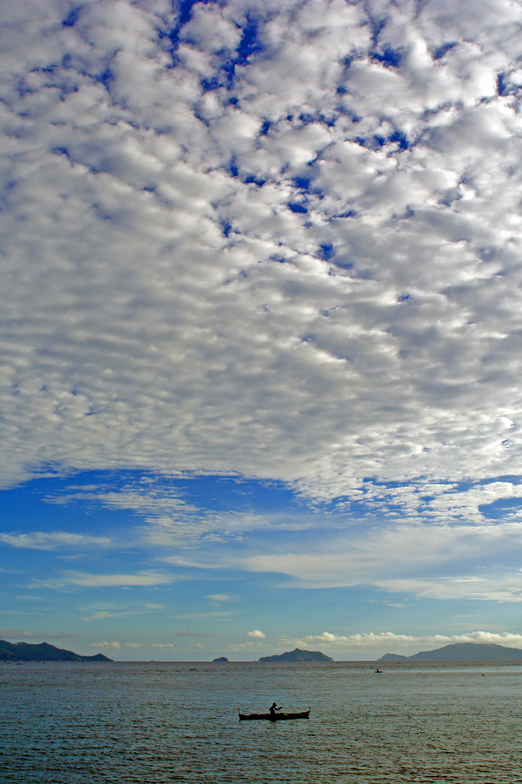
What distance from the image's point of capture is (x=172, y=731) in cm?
7788

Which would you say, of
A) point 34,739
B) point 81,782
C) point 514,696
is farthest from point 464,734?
point 514,696

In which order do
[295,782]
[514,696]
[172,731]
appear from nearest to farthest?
[295,782] < [172,731] < [514,696]

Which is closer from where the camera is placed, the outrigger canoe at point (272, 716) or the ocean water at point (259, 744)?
the ocean water at point (259, 744)

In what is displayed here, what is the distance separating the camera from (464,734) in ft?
242

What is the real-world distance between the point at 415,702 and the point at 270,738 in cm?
5937

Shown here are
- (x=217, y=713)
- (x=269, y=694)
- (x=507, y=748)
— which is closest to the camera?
(x=507, y=748)

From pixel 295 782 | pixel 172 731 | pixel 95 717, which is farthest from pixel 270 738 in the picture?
pixel 95 717

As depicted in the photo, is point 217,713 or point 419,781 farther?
point 217,713

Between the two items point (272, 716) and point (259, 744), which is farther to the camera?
point (272, 716)

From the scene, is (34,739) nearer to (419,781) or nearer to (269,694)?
(419,781)

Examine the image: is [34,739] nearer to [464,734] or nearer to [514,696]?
[464,734]

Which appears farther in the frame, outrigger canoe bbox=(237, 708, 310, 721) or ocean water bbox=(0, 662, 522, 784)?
outrigger canoe bbox=(237, 708, 310, 721)

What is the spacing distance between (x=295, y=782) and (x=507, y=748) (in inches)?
1214

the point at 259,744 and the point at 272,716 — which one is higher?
the point at 259,744
